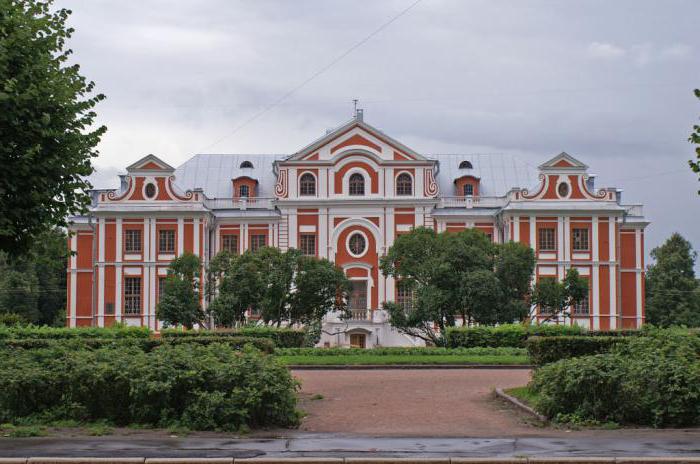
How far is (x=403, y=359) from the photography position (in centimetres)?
3500

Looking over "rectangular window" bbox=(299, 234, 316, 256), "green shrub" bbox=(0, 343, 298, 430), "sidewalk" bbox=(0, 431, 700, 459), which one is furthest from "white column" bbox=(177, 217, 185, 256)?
"sidewalk" bbox=(0, 431, 700, 459)

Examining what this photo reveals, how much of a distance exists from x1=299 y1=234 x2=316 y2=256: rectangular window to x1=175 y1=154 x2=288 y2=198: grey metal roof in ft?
16.1

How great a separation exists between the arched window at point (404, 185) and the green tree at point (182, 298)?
682 inches

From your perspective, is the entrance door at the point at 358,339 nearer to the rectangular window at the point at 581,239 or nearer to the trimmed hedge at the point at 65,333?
the rectangular window at the point at 581,239

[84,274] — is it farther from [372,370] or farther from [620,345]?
[620,345]

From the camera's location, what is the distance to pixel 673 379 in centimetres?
1759

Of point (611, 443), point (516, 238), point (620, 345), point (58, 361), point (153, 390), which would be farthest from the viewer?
point (516, 238)

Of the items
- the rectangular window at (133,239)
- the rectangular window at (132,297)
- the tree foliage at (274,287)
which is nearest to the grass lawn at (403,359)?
the tree foliage at (274,287)

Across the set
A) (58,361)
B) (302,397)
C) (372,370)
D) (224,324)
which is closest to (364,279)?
(224,324)

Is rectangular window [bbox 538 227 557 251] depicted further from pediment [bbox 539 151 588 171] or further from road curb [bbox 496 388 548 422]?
road curb [bbox 496 388 548 422]

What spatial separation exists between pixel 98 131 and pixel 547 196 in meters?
44.0

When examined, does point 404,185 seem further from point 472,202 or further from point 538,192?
point 538,192

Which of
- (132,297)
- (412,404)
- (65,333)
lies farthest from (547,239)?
(412,404)

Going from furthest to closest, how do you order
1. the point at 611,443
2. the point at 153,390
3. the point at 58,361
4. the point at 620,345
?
the point at 620,345 < the point at 58,361 < the point at 153,390 < the point at 611,443
